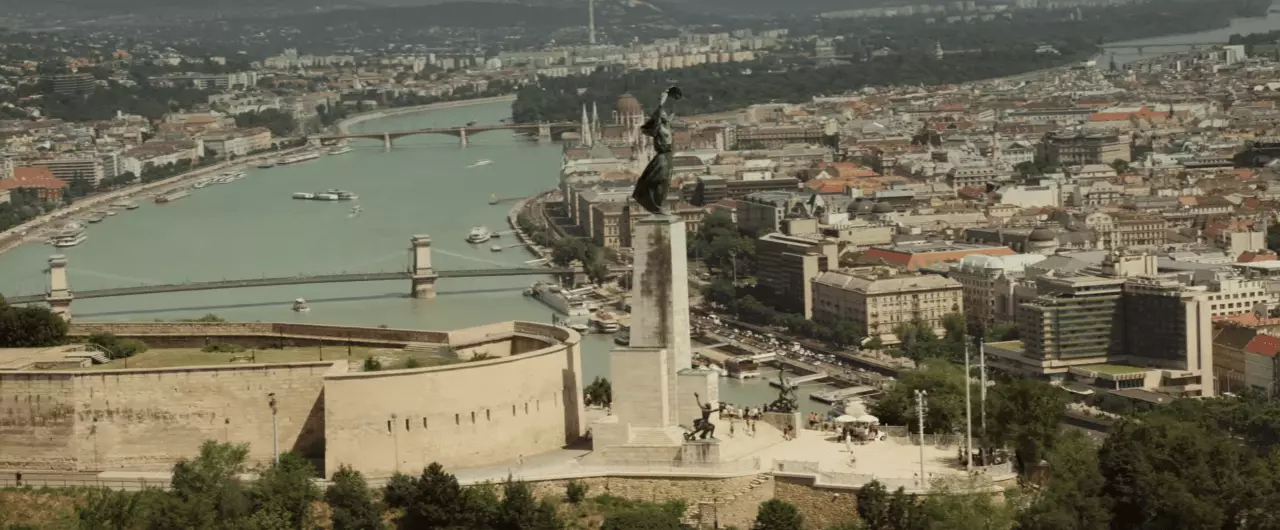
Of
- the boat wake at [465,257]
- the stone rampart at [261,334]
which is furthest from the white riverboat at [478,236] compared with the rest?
the stone rampart at [261,334]

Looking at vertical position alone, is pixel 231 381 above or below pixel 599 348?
above

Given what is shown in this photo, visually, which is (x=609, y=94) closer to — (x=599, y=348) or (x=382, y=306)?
(x=382, y=306)

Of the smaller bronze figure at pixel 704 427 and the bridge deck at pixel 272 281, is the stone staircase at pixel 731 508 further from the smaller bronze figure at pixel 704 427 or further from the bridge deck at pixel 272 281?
the bridge deck at pixel 272 281

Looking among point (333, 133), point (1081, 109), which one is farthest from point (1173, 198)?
point (333, 133)

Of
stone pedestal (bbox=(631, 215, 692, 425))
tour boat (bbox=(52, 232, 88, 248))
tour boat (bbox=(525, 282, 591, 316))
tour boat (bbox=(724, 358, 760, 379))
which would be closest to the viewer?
stone pedestal (bbox=(631, 215, 692, 425))

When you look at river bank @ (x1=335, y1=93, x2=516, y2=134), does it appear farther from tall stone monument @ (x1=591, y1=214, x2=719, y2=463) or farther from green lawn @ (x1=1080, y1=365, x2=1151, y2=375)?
tall stone monument @ (x1=591, y1=214, x2=719, y2=463)

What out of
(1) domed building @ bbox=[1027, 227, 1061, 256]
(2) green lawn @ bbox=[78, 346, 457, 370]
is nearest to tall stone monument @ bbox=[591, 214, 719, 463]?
(2) green lawn @ bbox=[78, 346, 457, 370]

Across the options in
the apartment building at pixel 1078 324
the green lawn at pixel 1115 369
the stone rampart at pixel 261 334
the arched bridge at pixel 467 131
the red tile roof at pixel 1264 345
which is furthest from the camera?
the arched bridge at pixel 467 131
